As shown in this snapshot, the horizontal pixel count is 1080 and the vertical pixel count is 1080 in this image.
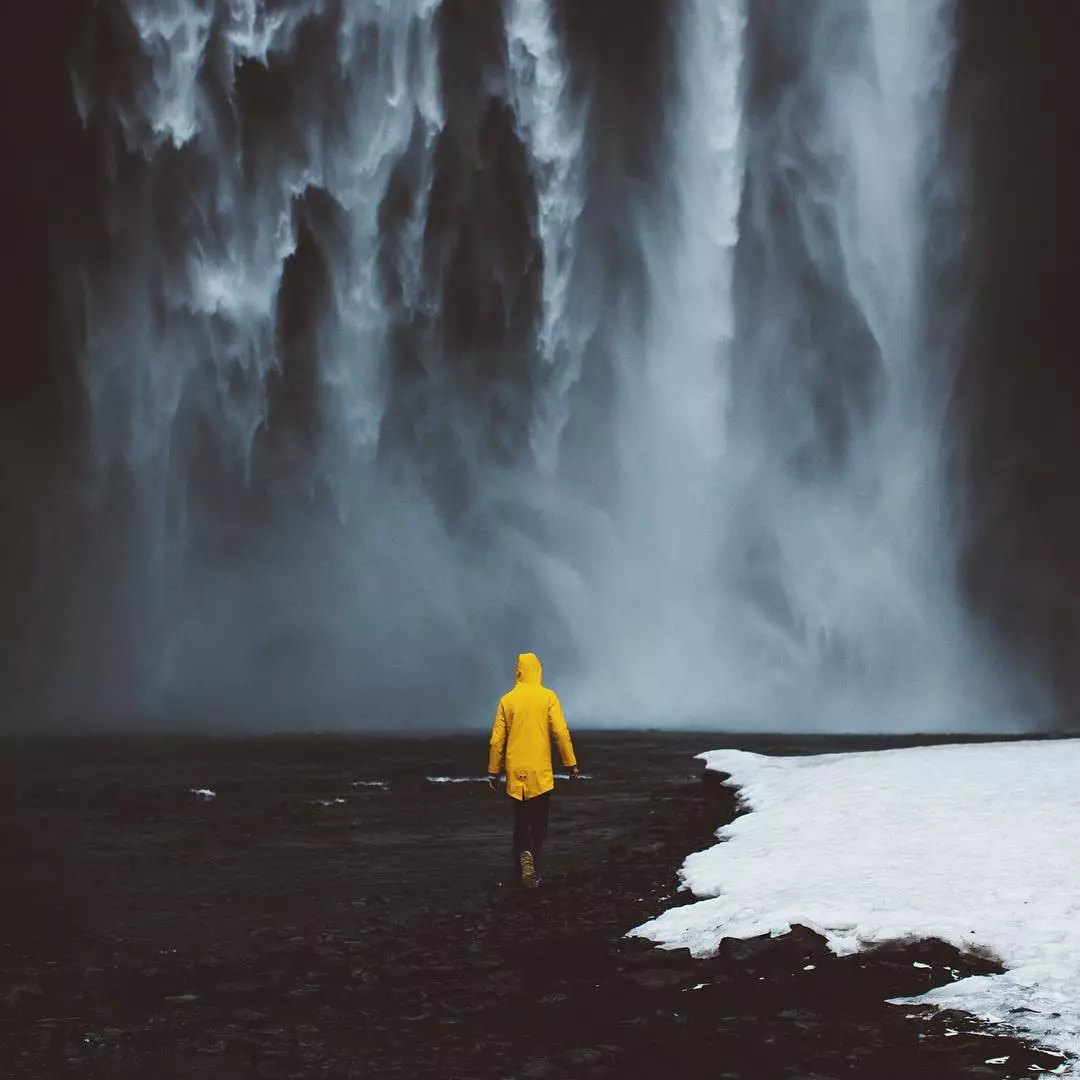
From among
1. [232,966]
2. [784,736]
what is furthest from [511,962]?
[784,736]

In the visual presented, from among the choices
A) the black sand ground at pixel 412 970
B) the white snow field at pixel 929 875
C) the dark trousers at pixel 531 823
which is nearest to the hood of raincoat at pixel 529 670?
the dark trousers at pixel 531 823

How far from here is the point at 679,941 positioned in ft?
27.5

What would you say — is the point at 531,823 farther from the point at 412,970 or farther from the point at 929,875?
the point at 929,875

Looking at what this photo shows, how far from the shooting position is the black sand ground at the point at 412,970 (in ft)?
19.9

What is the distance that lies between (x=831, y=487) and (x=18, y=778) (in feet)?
120

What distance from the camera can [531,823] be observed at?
1100cm

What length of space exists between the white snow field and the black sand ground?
31 cm

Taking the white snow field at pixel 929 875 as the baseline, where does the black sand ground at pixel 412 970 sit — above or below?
below

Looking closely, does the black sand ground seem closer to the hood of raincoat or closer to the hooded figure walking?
the hooded figure walking

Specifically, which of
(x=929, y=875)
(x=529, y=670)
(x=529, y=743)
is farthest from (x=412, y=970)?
(x=929, y=875)

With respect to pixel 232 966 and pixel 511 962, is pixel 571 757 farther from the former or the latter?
pixel 232 966

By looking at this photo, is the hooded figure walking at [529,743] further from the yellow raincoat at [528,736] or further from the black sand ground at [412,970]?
the black sand ground at [412,970]

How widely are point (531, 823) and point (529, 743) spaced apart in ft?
2.65

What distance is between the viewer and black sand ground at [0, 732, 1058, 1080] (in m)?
6.06
